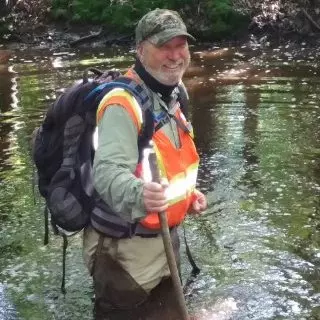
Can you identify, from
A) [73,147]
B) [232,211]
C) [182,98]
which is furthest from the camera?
[232,211]

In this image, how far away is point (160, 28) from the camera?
3.62m

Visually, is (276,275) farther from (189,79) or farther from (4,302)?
(189,79)

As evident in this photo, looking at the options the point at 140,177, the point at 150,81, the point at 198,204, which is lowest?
the point at 198,204

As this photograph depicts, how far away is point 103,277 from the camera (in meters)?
4.24

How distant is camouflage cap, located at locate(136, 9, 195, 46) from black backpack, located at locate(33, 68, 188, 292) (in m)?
0.28

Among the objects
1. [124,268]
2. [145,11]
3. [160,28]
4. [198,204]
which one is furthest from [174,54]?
[145,11]

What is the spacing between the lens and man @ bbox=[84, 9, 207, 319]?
344 cm

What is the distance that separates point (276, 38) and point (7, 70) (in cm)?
708

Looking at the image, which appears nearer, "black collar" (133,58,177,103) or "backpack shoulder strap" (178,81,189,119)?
"black collar" (133,58,177,103)

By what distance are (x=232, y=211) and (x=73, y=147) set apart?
3.17 meters

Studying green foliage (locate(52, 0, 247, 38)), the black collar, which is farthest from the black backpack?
green foliage (locate(52, 0, 247, 38))

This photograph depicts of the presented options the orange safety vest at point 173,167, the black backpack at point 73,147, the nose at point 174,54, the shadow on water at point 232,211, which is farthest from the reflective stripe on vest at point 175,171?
the shadow on water at point 232,211

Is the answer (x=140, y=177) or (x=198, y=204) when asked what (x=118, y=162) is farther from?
(x=198, y=204)

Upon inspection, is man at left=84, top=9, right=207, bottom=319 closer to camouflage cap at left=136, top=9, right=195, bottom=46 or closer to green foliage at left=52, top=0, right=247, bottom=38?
camouflage cap at left=136, top=9, right=195, bottom=46
